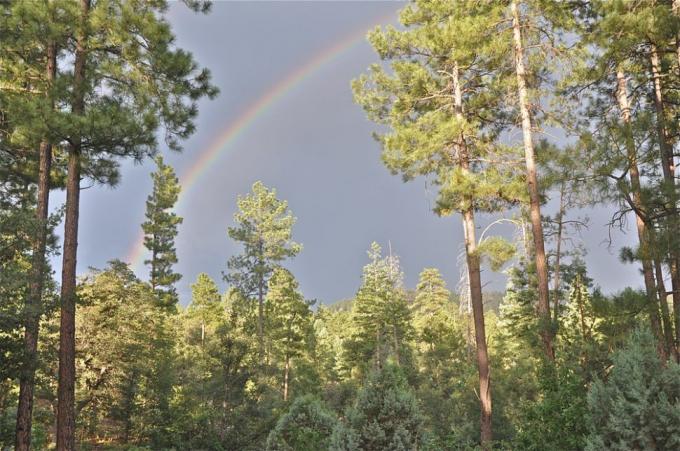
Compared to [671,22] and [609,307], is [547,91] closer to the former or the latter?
[671,22]

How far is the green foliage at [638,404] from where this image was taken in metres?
6.18

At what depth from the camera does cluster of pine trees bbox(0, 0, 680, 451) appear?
328 inches

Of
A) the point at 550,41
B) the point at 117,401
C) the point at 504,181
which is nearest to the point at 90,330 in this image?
the point at 117,401

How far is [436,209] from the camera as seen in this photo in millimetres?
14438

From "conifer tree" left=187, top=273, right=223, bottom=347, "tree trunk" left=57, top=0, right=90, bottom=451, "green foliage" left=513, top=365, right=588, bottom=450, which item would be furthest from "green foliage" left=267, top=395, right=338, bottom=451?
"conifer tree" left=187, top=273, right=223, bottom=347

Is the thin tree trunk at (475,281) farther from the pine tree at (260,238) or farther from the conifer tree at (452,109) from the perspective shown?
the pine tree at (260,238)

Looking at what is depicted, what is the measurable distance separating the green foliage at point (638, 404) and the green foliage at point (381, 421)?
250 cm

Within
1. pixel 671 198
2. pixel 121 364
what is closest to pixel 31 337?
pixel 121 364

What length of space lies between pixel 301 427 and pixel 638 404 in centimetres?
604

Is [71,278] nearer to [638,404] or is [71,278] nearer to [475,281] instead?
[475,281]

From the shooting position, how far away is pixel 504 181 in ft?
44.7

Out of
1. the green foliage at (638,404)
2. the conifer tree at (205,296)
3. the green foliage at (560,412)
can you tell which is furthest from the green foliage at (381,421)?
the conifer tree at (205,296)

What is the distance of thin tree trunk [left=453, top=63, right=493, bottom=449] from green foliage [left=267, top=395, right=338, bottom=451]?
4691 mm

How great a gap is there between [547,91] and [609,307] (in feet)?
21.4
